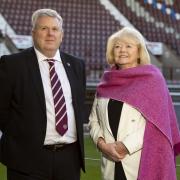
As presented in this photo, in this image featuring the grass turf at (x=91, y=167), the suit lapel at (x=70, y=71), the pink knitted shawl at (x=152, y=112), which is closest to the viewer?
the pink knitted shawl at (x=152, y=112)

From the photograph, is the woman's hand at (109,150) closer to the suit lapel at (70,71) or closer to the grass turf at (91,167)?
the suit lapel at (70,71)

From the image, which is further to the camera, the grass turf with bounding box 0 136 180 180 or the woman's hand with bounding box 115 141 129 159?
the grass turf with bounding box 0 136 180 180

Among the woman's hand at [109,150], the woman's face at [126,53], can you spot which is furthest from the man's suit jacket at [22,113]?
the woman's face at [126,53]

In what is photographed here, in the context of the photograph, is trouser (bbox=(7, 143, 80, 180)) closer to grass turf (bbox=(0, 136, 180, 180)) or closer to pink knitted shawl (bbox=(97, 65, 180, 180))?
pink knitted shawl (bbox=(97, 65, 180, 180))

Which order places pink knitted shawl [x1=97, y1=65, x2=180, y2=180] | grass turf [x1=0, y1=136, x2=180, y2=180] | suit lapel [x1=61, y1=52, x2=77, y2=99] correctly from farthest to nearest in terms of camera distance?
grass turf [x1=0, y1=136, x2=180, y2=180] < suit lapel [x1=61, y1=52, x2=77, y2=99] < pink knitted shawl [x1=97, y1=65, x2=180, y2=180]

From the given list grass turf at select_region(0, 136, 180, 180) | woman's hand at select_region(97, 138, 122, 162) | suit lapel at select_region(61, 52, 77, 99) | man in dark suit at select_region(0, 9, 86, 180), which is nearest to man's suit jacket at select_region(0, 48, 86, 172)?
man in dark suit at select_region(0, 9, 86, 180)

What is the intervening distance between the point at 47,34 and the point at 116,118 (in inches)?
23.0

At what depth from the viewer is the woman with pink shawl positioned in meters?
2.56

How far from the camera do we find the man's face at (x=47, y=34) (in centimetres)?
261

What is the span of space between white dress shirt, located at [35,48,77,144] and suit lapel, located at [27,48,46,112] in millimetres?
28

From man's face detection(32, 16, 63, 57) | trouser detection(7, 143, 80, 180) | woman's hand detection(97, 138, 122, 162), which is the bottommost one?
trouser detection(7, 143, 80, 180)

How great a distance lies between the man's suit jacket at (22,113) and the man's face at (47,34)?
10 centimetres

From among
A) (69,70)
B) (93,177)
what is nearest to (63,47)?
(93,177)

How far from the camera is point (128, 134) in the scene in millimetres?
2574
